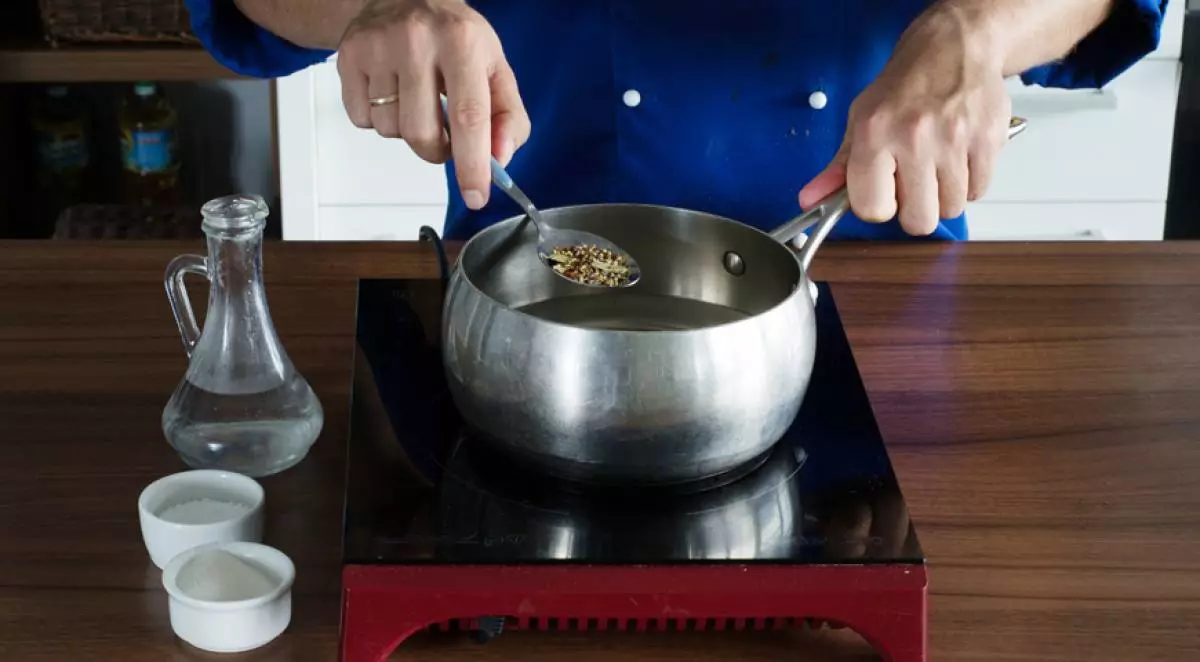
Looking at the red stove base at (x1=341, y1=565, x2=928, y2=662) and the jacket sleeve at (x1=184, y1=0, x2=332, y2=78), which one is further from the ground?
the jacket sleeve at (x1=184, y1=0, x2=332, y2=78)

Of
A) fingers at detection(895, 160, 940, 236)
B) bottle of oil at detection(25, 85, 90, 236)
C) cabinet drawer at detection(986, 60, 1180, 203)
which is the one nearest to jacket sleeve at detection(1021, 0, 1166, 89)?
fingers at detection(895, 160, 940, 236)

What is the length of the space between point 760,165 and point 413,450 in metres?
0.60

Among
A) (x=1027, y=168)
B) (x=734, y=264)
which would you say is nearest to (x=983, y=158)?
(x=734, y=264)

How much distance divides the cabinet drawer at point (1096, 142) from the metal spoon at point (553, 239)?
1.35m

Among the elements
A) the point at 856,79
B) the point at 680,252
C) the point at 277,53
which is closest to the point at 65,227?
the point at 277,53

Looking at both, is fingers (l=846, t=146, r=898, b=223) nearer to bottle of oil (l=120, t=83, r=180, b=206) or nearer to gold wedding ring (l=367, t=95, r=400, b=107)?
gold wedding ring (l=367, t=95, r=400, b=107)

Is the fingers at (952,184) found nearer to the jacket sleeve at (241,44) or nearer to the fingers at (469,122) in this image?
the fingers at (469,122)

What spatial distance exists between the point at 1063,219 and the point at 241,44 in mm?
1393

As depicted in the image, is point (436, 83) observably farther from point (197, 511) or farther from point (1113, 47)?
point (1113, 47)

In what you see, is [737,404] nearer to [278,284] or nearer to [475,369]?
[475,369]

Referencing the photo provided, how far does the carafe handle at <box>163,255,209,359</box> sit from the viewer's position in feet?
2.85

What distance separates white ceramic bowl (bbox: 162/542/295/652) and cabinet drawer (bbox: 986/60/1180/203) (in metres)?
1.63

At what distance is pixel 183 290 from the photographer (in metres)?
0.90

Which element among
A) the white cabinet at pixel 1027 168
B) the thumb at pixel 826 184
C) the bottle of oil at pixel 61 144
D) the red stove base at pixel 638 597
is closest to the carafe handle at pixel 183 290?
the red stove base at pixel 638 597
